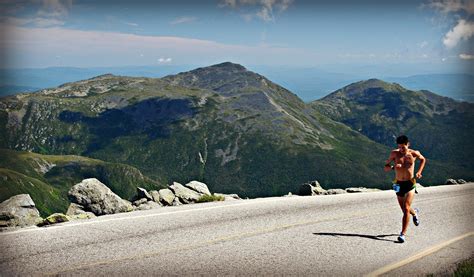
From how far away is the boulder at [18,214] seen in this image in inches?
727

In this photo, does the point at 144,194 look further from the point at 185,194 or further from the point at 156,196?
the point at 185,194

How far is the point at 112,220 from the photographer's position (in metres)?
19.3

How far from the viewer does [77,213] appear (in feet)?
71.8

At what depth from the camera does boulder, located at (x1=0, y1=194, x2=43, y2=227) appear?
18453mm

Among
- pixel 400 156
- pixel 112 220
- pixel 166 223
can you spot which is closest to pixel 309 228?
pixel 400 156

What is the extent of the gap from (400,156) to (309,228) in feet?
15.6

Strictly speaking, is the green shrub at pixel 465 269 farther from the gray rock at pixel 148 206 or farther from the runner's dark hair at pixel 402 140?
the gray rock at pixel 148 206

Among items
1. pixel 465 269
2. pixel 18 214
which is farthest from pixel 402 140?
pixel 18 214

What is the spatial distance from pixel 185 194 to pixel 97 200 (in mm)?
5799

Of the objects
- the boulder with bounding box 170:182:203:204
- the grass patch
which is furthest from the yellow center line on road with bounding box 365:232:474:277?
the boulder with bounding box 170:182:203:204

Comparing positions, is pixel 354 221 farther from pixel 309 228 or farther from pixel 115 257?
pixel 115 257

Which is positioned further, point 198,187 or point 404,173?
point 198,187

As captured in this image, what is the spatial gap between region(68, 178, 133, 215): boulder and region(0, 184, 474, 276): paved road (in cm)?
212

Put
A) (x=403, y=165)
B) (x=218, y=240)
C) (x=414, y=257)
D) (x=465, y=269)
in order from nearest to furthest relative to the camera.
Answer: (x=465, y=269)
(x=414, y=257)
(x=218, y=240)
(x=403, y=165)
